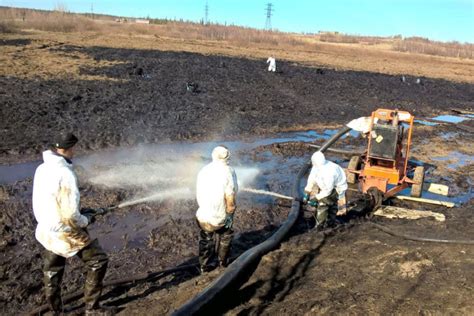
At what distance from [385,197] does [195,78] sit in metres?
15.2

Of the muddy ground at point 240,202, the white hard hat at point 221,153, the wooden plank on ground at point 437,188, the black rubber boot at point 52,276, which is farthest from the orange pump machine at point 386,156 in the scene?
the black rubber boot at point 52,276

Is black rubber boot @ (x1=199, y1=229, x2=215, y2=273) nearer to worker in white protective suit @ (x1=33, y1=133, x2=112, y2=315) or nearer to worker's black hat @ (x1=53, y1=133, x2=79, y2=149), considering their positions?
worker in white protective suit @ (x1=33, y1=133, x2=112, y2=315)

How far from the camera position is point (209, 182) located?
5770 mm

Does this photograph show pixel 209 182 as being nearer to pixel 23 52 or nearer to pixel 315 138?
pixel 315 138

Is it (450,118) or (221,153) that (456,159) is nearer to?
(450,118)

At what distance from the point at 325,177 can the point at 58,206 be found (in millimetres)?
4262

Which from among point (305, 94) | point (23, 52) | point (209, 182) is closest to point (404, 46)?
point (305, 94)

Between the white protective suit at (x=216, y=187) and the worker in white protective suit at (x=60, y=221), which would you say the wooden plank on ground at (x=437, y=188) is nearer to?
the white protective suit at (x=216, y=187)

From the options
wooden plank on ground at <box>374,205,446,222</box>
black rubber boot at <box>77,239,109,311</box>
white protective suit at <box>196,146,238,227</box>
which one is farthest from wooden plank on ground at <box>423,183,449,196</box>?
black rubber boot at <box>77,239,109,311</box>

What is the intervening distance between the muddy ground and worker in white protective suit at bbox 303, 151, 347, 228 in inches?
15.4

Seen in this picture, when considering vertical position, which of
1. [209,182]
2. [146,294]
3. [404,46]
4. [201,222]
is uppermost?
[404,46]

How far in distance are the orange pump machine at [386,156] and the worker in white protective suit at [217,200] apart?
13.5 ft

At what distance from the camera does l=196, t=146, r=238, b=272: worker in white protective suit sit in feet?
18.9

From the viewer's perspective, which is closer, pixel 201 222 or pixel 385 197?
pixel 201 222
